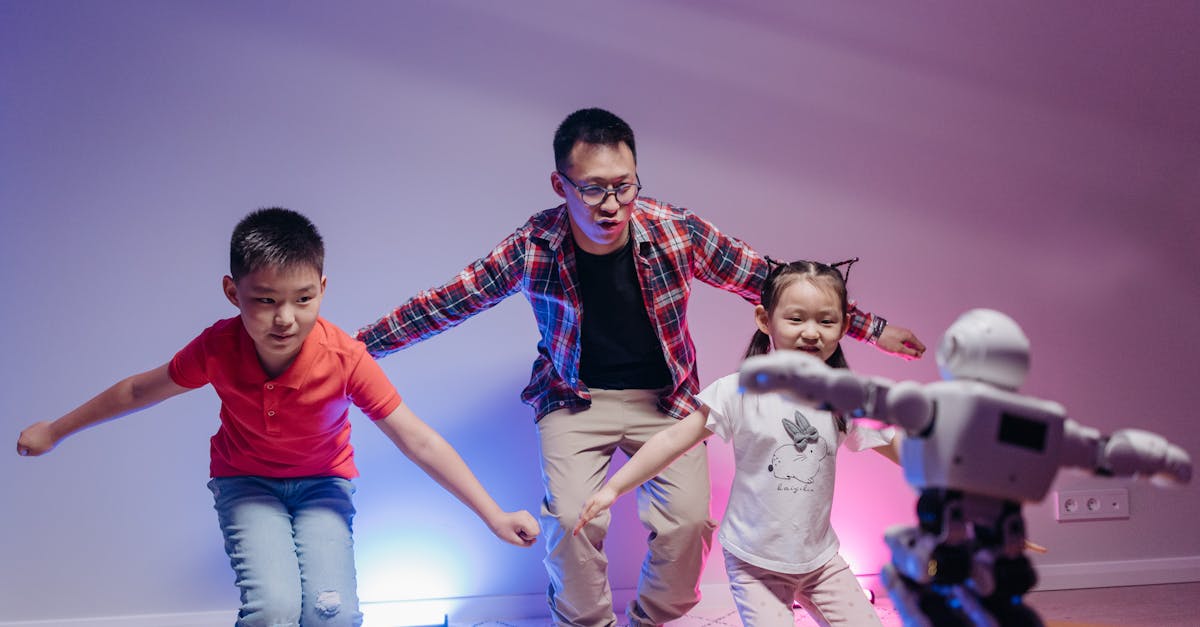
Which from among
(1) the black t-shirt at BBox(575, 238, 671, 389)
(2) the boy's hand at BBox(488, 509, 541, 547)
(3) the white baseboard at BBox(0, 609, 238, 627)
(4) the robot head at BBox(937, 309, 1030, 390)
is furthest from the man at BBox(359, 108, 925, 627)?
(4) the robot head at BBox(937, 309, 1030, 390)

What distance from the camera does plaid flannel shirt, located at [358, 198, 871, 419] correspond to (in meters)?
2.49

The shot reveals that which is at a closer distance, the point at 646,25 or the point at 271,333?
the point at 271,333

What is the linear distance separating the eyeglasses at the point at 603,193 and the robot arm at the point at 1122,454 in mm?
1345

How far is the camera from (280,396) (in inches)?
83.3

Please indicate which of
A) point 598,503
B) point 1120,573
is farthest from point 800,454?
point 1120,573

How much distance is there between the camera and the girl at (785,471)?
201cm

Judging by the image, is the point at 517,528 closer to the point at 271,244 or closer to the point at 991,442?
the point at 271,244

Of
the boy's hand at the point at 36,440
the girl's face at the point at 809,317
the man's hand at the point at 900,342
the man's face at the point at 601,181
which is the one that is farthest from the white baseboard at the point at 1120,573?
the boy's hand at the point at 36,440

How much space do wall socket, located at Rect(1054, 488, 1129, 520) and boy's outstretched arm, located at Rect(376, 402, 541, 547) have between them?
6.75 ft

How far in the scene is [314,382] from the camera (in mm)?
2139

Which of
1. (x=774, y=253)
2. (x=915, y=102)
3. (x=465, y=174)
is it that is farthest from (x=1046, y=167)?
(x=465, y=174)

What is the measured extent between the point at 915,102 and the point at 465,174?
1522 mm

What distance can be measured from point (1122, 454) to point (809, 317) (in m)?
0.94

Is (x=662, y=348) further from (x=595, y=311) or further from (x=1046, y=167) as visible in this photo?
(x=1046, y=167)
